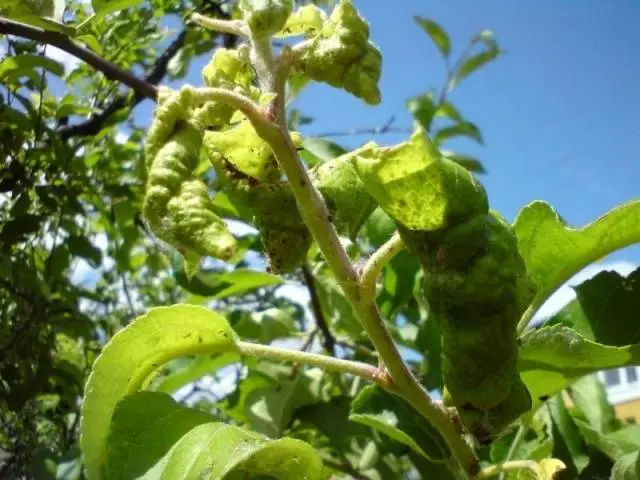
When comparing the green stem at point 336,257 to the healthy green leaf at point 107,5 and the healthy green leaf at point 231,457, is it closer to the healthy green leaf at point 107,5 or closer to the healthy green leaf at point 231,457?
the healthy green leaf at point 231,457

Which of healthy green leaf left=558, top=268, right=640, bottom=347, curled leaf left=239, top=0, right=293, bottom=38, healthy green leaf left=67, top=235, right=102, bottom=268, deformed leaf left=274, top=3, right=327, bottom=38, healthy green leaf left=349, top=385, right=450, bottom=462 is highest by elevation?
healthy green leaf left=67, top=235, right=102, bottom=268

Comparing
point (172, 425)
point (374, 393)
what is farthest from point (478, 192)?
point (374, 393)

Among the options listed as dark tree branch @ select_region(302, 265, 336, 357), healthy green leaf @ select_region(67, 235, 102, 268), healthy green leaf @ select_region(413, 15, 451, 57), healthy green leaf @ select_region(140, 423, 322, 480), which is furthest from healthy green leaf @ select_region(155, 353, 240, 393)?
healthy green leaf @ select_region(413, 15, 451, 57)

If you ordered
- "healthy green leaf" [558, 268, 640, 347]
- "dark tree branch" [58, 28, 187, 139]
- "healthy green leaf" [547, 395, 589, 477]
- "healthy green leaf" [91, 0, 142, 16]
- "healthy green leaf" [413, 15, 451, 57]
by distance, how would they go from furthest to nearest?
"healthy green leaf" [413, 15, 451, 57]
"dark tree branch" [58, 28, 187, 139]
"healthy green leaf" [91, 0, 142, 16]
"healthy green leaf" [547, 395, 589, 477]
"healthy green leaf" [558, 268, 640, 347]

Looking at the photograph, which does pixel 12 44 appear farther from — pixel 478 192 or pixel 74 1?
pixel 478 192

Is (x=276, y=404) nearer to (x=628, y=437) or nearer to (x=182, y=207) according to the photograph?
(x=628, y=437)

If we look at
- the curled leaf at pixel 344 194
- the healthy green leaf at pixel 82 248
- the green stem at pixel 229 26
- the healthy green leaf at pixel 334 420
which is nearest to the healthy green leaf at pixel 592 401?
the healthy green leaf at pixel 334 420

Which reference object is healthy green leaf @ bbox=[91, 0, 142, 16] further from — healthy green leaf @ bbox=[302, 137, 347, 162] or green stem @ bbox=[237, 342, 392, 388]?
green stem @ bbox=[237, 342, 392, 388]
